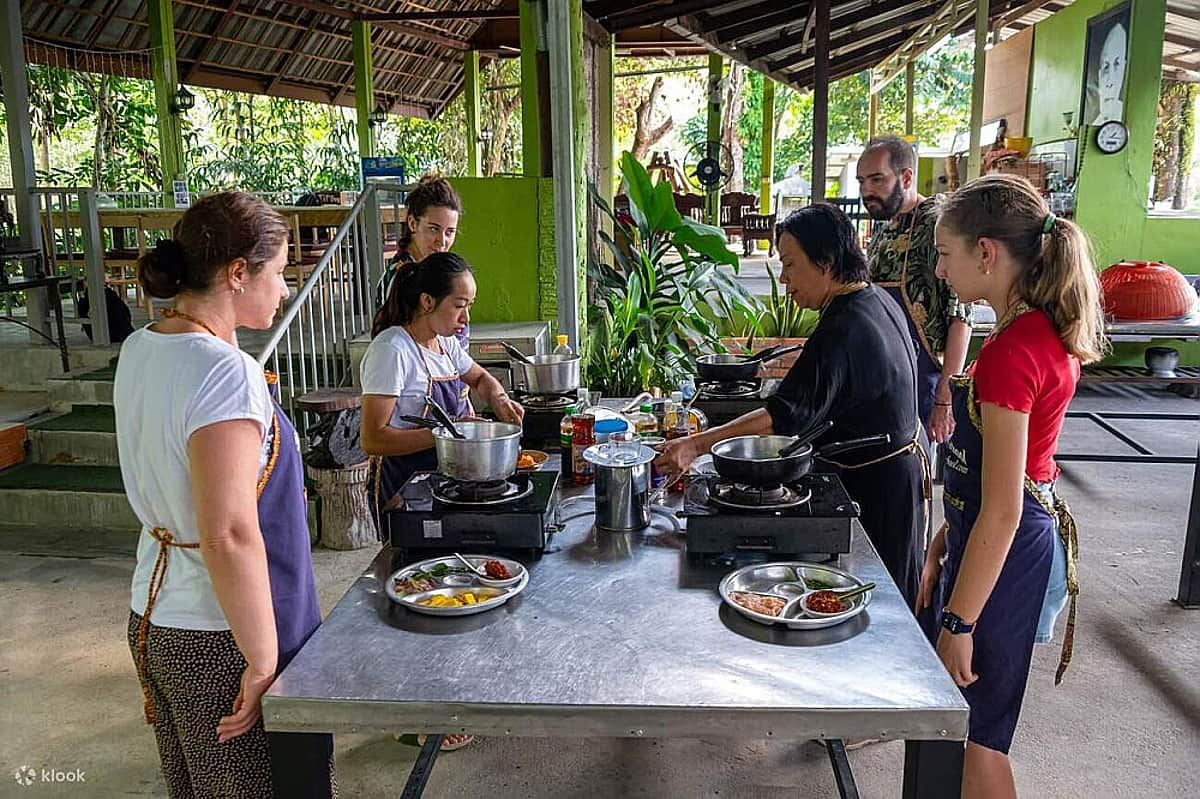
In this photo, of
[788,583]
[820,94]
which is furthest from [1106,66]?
[788,583]

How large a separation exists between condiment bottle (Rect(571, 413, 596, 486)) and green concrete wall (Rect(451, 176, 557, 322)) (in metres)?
3.95

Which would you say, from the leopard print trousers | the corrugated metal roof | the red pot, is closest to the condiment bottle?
the leopard print trousers

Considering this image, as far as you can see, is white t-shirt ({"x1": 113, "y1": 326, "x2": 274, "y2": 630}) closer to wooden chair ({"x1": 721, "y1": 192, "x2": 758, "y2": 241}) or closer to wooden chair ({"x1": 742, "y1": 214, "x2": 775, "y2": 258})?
wooden chair ({"x1": 742, "y1": 214, "x2": 775, "y2": 258})

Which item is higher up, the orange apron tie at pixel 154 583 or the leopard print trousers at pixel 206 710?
the orange apron tie at pixel 154 583

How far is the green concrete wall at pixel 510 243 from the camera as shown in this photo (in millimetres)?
6305

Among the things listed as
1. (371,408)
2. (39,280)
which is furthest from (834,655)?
(39,280)

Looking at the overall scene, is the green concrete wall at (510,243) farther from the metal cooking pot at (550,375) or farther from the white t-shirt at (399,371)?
the white t-shirt at (399,371)

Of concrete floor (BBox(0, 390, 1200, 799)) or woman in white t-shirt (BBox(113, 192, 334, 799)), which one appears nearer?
woman in white t-shirt (BBox(113, 192, 334, 799))

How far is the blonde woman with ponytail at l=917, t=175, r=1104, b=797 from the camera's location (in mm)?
1800

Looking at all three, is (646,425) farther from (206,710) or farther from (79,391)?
(79,391)

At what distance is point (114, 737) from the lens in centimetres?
302

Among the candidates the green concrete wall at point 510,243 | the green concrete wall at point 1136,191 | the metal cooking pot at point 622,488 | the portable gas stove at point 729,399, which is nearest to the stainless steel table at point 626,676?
the metal cooking pot at point 622,488

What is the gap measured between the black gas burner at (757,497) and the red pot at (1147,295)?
12.8ft

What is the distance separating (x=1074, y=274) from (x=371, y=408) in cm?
176
